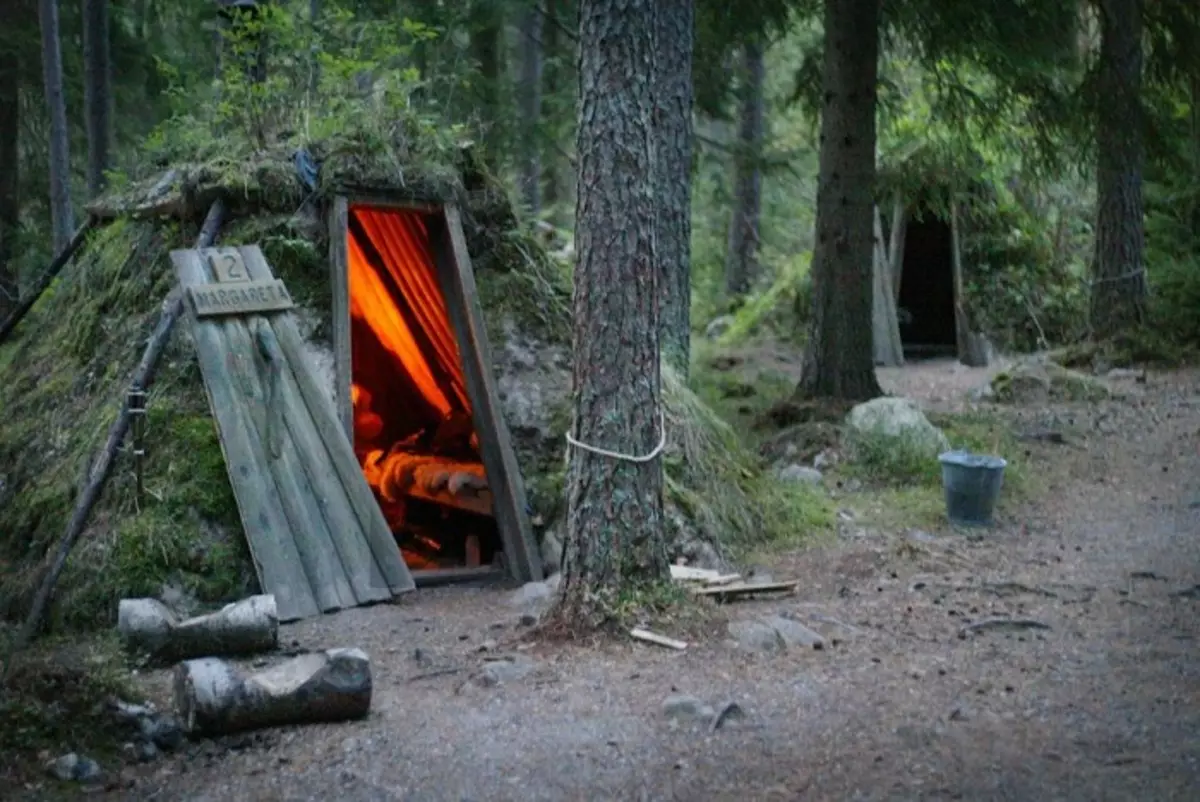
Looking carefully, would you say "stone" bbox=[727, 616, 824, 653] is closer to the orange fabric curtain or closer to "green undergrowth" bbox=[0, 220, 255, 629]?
"green undergrowth" bbox=[0, 220, 255, 629]

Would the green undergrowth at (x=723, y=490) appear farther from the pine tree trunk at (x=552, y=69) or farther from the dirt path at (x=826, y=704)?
the pine tree trunk at (x=552, y=69)

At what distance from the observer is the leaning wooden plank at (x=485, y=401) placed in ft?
25.4

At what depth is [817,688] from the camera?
17.6ft

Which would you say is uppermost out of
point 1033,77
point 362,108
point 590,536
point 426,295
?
point 1033,77

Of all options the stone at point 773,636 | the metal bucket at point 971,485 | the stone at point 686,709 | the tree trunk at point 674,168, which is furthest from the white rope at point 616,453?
the tree trunk at point 674,168

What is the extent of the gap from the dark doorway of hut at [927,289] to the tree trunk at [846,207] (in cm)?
761

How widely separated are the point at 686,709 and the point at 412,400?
5.03 m

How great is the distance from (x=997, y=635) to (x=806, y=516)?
2414 millimetres

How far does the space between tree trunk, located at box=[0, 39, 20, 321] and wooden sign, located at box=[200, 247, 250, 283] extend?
818 cm

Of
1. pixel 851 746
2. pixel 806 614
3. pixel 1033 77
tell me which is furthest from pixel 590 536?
pixel 1033 77

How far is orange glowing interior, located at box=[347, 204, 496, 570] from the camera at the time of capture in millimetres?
8477

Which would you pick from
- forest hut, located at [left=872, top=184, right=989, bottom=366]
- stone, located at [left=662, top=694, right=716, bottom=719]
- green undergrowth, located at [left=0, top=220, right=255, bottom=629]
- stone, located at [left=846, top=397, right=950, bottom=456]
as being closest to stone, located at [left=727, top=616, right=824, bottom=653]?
stone, located at [left=662, top=694, right=716, bottom=719]

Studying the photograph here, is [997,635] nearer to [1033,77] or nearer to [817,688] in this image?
[817,688]

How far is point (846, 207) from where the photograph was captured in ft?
37.1
